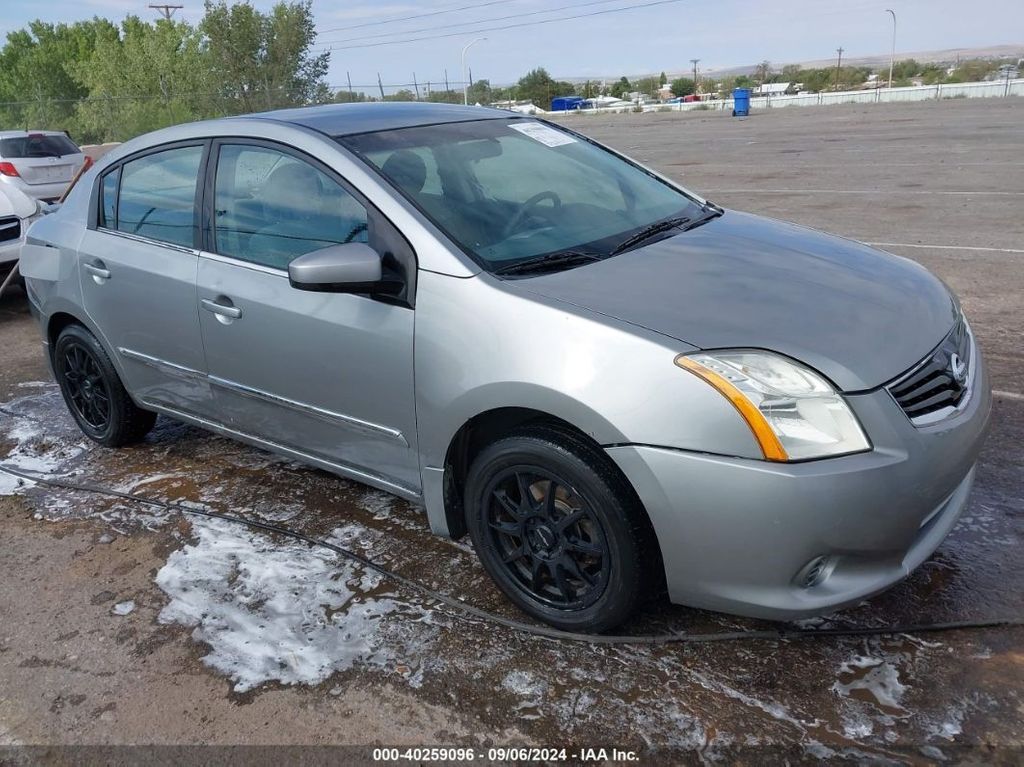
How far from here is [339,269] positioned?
293cm

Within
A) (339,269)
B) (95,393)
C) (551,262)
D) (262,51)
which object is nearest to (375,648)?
(339,269)

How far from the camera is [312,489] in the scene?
4.09 meters

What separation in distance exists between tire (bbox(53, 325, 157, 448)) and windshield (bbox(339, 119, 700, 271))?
197 centimetres

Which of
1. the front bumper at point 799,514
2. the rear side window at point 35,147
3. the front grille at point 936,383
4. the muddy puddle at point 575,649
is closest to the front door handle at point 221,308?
the muddy puddle at point 575,649

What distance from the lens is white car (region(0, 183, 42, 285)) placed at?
8234 millimetres

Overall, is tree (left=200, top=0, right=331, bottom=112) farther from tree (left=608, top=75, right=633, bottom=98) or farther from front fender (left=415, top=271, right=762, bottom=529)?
tree (left=608, top=75, right=633, bottom=98)

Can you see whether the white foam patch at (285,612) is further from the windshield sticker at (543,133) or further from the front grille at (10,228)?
the front grille at (10,228)

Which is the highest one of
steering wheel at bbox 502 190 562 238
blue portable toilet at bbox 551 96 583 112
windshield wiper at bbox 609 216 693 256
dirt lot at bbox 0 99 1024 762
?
blue portable toilet at bbox 551 96 583 112

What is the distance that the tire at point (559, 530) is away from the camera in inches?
102

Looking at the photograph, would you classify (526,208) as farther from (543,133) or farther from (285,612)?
(285,612)

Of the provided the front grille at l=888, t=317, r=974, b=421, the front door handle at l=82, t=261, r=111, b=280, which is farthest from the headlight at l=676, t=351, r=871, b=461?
the front door handle at l=82, t=261, r=111, b=280

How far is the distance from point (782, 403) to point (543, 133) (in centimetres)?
212

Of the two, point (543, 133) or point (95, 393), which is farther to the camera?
point (95, 393)

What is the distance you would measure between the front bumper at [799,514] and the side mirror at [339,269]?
1033mm
